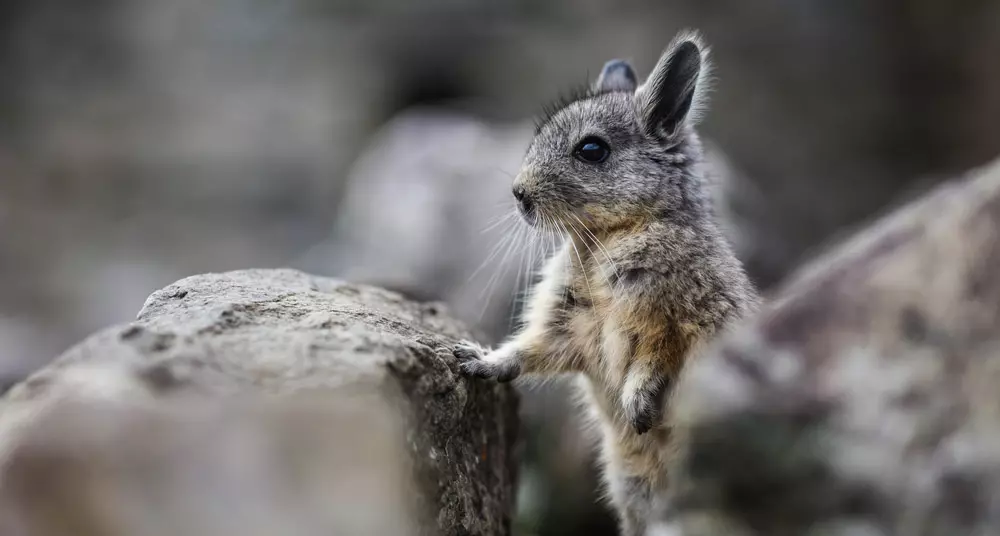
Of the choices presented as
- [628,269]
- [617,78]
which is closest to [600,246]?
[628,269]

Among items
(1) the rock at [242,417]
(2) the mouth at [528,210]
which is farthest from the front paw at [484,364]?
(2) the mouth at [528,210]

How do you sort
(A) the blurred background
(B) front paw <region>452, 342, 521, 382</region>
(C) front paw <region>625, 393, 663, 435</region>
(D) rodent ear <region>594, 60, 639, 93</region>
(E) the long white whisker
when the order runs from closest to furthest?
(C) front paw <region>625, 393, 663, 435</region> → (B) front paw <region>452, 342, 521, 382</region> → (E) the long white whisker → (D) rodent ear <region>594, 60, 639, 93</region> → (A) the blurred background

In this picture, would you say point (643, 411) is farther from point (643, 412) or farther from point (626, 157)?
point (626, 157)

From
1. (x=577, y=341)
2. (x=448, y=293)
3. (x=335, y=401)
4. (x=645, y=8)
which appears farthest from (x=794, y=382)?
(x=645, y=8)

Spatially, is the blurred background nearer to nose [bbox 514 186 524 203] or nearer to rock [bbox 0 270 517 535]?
nose [bbox 514 186 524 203]

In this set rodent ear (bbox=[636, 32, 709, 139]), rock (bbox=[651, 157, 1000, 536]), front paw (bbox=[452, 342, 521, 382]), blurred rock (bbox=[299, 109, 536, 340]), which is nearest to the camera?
rock (bbox=[651, 157, 1000, 536])

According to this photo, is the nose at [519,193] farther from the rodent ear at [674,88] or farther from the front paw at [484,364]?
the front paw at [484,364]

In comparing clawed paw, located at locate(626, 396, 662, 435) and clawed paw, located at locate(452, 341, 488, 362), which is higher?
clawed paw, located at locate(452, 341, 488, 362)

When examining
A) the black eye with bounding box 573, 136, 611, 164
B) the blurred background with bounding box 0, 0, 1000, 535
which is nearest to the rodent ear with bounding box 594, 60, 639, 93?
the black eye with bounding box 573, 136, 611, 164
